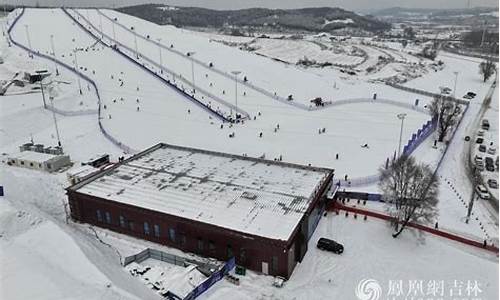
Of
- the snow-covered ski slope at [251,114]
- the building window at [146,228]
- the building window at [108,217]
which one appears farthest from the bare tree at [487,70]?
the building window at [108,217]

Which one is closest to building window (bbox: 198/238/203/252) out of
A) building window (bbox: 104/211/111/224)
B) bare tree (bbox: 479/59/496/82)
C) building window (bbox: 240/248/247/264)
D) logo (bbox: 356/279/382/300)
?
building window (bbox: 240/248/247/264)

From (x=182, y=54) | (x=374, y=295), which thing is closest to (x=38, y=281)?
(x=374, y=295)

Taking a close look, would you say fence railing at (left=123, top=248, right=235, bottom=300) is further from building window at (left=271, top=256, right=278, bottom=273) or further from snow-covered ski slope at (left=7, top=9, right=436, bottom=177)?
snow-covered ski slope at (left=7, top=9, right=436, bottom=177)

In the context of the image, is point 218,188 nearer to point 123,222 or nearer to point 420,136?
point 123,222

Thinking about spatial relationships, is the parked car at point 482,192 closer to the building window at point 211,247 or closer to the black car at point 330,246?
the black car at point 330,246

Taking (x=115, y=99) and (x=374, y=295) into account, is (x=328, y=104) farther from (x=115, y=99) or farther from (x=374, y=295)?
(x=374, y=295)
